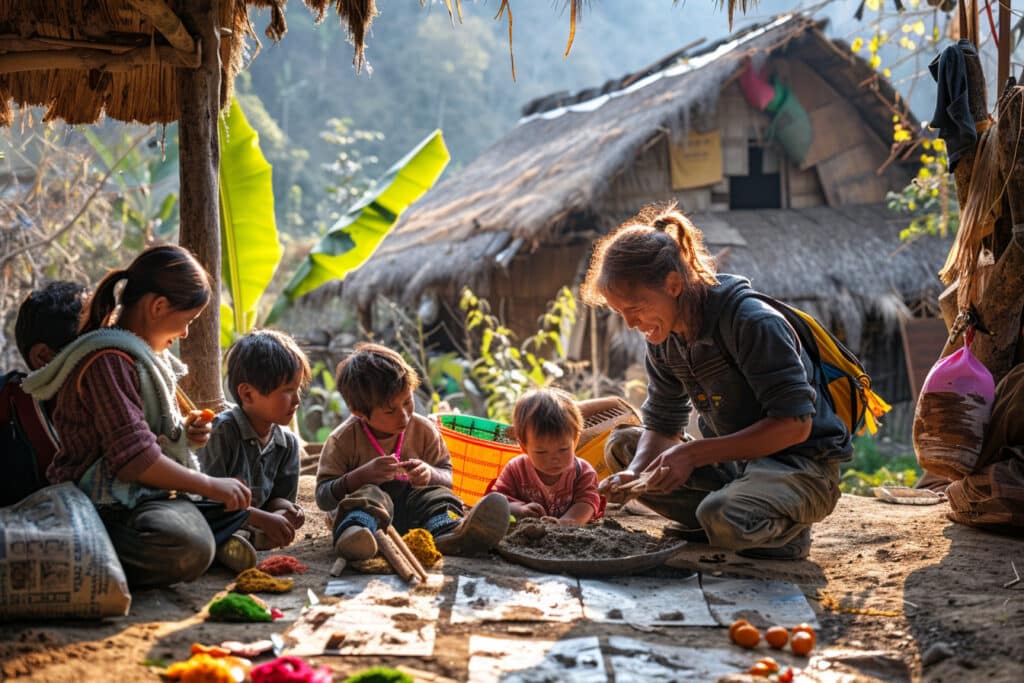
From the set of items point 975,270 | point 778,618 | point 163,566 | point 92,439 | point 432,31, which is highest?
point 432,31

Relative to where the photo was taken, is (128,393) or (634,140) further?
(634,140)

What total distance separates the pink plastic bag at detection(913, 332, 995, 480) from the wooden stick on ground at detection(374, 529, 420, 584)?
2.19 meters

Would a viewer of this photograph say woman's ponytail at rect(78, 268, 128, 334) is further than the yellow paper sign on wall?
No

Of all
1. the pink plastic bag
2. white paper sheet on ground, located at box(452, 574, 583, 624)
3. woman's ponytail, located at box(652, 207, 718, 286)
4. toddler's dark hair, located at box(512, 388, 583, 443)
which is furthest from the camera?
the pink plastic bag

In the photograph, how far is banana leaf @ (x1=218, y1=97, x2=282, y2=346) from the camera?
639 centimetres

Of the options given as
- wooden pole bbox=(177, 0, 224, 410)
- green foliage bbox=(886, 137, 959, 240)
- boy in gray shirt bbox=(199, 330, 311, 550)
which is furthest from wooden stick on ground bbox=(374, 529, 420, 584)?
green foliage bbox=(886, 137, 959, 240)

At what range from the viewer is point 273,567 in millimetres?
3164

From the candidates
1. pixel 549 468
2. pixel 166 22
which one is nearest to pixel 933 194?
pixel 549 468

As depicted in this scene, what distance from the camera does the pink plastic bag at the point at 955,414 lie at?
3797 millimetres

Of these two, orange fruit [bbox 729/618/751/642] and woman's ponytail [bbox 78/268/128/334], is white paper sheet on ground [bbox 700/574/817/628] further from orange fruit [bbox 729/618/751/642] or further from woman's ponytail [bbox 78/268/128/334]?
woman's ponytail [bbox 78/268/128/334]

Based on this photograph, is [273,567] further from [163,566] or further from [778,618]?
[778,618]

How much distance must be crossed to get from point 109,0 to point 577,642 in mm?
3788

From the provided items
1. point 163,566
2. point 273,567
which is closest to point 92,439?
point 163,566

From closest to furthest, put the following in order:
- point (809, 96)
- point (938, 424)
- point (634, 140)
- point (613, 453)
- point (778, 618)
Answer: point (778, 618), point (938, 424), point (613, 453), point (634, 140), point (809, 96)
